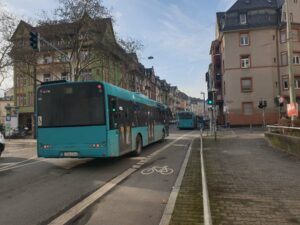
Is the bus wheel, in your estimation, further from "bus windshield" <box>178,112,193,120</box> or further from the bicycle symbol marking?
"bus windshield" <box>178,112,193,120</box>

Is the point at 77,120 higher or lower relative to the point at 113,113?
lower

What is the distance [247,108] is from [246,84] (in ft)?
11.5

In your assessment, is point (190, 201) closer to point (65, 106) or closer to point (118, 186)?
point (118, 186)

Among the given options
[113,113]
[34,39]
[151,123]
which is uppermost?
[34,39]

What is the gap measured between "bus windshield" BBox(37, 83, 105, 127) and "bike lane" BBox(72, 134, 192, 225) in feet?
8.10

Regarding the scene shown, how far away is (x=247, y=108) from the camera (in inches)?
2044

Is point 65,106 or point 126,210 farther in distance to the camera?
point 65,106

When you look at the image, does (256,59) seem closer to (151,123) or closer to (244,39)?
(244,39)

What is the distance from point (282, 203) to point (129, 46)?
33834 mm

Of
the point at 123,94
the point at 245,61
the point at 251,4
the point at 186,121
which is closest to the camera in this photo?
the point at 123,94

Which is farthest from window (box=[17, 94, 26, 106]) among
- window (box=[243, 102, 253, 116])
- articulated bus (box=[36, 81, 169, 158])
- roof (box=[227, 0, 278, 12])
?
articulated bus (box=[36, 81, 169, 158])

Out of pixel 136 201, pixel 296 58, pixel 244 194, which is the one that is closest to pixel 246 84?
pixel 296 58

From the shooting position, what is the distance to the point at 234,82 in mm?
52938

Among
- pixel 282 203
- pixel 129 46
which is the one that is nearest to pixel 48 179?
pixel 282 203
